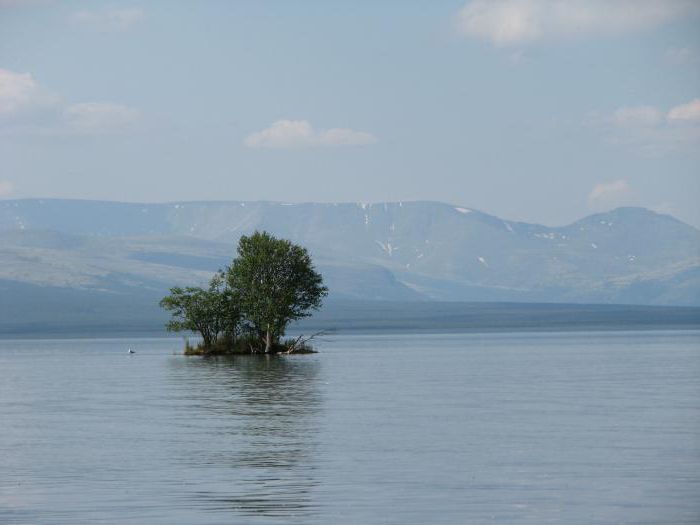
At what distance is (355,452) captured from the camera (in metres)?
43.1

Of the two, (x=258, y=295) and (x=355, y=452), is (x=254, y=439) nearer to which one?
(x=355, y=452)

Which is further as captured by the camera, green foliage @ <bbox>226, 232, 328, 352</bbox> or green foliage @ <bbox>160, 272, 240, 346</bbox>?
green foliage @ <bbox>160, 272, 240, 346</bbox>

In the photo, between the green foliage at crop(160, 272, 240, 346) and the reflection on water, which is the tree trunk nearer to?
the green foliage at crop(160, 272, 240, 346)

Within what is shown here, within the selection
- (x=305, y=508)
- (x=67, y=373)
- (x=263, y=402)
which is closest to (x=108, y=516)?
(x=305, y=508)

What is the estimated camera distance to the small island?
13275cm

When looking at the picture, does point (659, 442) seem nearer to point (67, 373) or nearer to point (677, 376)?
point (677, 376)

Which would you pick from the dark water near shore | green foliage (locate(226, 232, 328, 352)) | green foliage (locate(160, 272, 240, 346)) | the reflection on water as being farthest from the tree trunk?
the dark water near shore

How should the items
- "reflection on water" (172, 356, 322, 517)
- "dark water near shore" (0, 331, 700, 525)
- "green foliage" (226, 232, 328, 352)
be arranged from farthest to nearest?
1. "green foliage" (226, 232, 328, 352)
2. "reflection on water" (172, 356, 322, 517)
3. "dark water near shore" (0, 331, 700, 525)

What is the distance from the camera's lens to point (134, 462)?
136 ft

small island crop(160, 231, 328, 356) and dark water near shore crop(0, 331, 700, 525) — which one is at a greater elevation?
small island crop(160, 231, 328, 356)

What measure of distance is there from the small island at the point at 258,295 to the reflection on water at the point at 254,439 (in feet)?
118

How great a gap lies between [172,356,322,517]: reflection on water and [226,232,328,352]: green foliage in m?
35.6

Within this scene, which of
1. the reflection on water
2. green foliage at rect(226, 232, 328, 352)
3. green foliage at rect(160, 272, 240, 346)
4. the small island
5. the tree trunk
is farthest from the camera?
the tree trunk

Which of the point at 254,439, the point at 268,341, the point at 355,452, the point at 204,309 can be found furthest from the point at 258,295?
the point at 355,452
